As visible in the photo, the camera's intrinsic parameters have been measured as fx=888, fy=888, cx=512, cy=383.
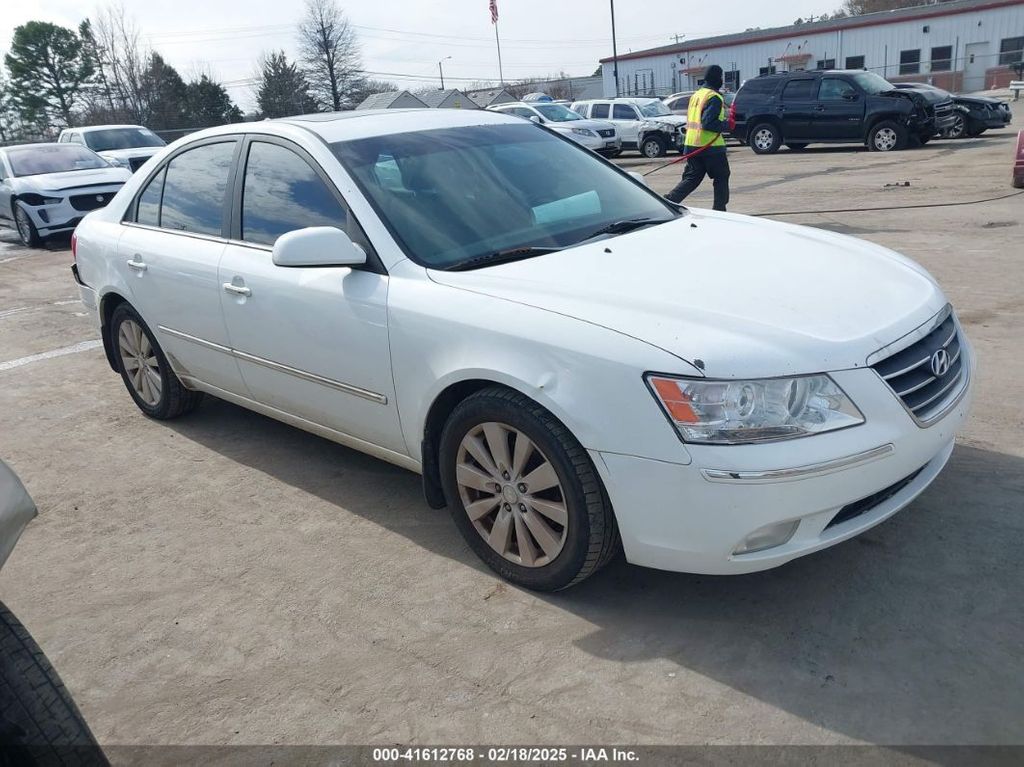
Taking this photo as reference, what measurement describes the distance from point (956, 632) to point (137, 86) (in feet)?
156

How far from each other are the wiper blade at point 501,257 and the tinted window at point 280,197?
1.92 ft

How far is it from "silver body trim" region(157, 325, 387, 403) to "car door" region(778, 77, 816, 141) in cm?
1827

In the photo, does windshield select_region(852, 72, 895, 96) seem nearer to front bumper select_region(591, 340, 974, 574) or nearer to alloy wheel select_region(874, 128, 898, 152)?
alloy wheel select_region(874, 128, 898, 152)

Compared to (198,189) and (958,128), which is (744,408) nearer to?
(198,189)

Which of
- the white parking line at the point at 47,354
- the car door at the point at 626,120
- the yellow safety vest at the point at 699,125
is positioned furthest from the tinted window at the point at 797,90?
the white parking line at the point at 47,354

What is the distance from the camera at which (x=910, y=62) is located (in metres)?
51.5

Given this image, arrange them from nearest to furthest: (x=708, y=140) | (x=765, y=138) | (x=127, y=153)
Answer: (x=708, y=140) < (x=127, y=153) < (x=765, y=138)

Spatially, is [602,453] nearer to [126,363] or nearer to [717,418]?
[717,418]

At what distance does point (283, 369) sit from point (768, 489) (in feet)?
7.43

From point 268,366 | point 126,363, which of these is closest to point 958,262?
point 268,366

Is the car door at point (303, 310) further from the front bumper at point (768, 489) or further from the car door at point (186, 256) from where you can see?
the front bumper at point (768, 489)

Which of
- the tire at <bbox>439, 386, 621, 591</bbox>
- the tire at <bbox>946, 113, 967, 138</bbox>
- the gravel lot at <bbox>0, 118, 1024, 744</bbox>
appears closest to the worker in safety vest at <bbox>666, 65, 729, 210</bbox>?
the gravel lot at <bbox>0, 118, 1024, 744</bbox>

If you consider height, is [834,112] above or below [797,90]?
below

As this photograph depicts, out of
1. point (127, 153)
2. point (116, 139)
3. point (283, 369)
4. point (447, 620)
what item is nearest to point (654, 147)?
point (127, 153)
